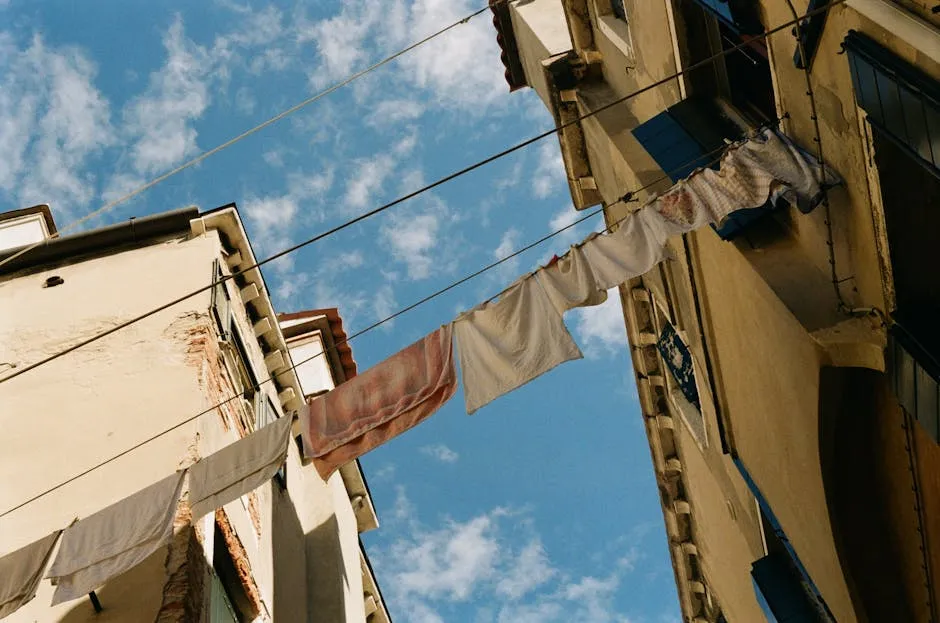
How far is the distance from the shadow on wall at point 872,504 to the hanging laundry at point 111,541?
513 centimetres

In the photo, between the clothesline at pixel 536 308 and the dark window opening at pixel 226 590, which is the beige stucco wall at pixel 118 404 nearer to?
the dark window opening at pixel 226 590

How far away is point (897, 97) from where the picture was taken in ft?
19.7

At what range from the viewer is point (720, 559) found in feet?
47.3

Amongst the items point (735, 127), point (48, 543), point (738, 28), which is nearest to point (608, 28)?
point (735, 127)

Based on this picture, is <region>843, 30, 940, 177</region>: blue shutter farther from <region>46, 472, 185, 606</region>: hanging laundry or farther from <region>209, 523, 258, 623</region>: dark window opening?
<region>209, 523, 258, 623</region>: dark window opening

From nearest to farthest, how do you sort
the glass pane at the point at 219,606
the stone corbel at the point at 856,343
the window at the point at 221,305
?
the stone corbel at the point at 856,343, the glass pane at the point at 219,606, the window at the point at 221,305

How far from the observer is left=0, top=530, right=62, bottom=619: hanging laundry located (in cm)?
638

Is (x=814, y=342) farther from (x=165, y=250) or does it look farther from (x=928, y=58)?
(x=165, y=250)

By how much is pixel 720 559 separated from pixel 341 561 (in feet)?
19.3

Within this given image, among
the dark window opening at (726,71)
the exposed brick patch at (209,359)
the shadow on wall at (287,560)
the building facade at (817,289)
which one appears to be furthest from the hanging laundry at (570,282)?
the shadow on wall at (287,560)

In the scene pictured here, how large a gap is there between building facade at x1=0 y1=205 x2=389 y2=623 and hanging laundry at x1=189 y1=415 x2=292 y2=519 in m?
0.23

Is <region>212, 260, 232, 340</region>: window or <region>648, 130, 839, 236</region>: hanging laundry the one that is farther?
<region>212, 260, 232, 340</region>: window

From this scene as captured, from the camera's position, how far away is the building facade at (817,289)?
255 inches

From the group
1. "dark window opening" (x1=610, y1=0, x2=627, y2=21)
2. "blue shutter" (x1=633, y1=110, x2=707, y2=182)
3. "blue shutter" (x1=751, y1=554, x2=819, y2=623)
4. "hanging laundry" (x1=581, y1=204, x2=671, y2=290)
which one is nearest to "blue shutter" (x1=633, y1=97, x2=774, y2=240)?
"blue shutter" (x1=633, y1=110, x2=707, y2=182)
